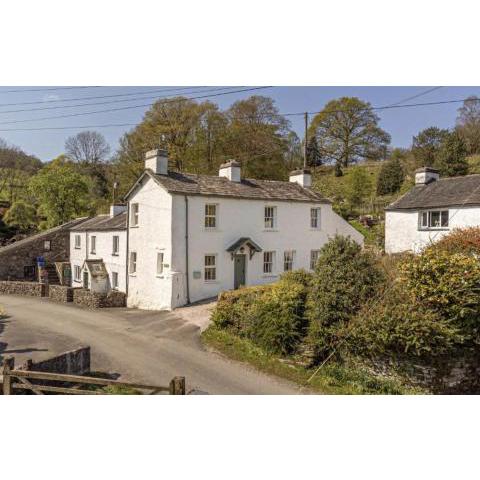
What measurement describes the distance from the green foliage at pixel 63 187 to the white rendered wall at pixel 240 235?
2625 millimetres

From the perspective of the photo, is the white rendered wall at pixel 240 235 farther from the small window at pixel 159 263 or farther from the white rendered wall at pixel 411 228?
the white rendered wall at pixel 411 228

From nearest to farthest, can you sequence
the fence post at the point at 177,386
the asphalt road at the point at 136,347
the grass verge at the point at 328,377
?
the fence post at the point at 177,386 → the asphalt road at the point at 136,347 → the grass verge at the point at 328,377

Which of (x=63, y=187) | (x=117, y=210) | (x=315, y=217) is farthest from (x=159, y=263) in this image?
(x=315, y=217)

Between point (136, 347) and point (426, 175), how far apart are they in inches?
458

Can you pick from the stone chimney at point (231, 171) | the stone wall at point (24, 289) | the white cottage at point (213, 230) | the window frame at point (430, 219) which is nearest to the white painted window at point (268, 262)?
the white cottage at point (213, 230)

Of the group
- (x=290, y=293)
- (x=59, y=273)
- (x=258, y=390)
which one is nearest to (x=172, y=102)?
(x=290, y=293)

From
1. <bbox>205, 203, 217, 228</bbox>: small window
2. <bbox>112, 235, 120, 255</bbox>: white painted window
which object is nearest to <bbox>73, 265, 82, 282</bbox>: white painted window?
<bbox>112, 235, 120, 255</bbox>: white painted window

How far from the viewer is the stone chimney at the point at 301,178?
11711mm

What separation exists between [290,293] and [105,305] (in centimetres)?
606

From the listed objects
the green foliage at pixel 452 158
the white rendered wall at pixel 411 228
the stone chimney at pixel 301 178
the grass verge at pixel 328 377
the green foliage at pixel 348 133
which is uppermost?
the green foliage at pixel 452 158

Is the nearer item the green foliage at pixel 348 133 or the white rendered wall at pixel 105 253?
the green foliage at pixel 348 133

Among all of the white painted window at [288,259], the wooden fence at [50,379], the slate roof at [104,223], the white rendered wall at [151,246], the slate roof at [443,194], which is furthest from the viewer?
the slate roof at [104,223]

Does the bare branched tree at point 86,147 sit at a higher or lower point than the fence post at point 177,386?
higher

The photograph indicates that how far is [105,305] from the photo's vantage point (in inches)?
424
